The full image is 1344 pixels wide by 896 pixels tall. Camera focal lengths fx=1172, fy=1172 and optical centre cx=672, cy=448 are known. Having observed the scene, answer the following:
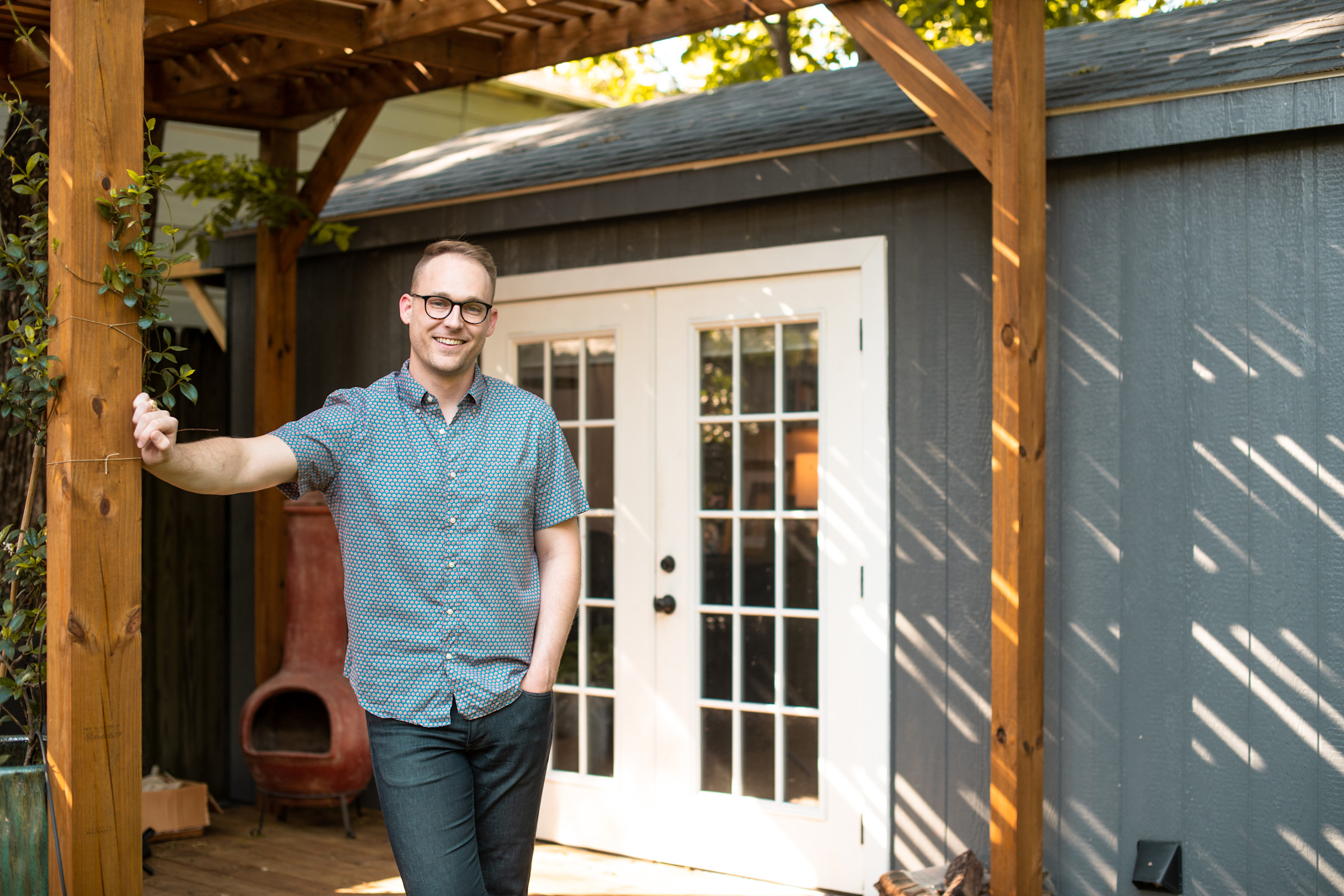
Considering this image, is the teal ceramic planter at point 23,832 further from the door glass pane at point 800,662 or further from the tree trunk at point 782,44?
the tree trunk at point 782,44

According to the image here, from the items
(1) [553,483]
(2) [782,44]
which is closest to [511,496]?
(1) [553,483]

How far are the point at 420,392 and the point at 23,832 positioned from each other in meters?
1.32

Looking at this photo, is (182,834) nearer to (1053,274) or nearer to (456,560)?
(456,560)

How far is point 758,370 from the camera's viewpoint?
4191 millimetres

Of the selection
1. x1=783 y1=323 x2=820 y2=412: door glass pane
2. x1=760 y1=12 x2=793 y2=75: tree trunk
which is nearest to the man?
x1=783 y1=323 x2=820 y2=412: door glass pane

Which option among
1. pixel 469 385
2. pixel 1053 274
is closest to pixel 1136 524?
pixel 1053 274

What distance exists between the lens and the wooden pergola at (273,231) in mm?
2158

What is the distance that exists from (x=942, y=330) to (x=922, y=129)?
646 millimetres

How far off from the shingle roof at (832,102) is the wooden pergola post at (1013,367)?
1.10 ft

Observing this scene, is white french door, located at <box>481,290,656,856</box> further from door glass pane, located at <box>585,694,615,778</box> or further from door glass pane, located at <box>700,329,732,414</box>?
door glass pane, located at <box>700,329,732,414</box>

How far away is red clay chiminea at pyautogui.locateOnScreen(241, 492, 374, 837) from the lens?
4.61 metres

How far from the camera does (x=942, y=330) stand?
3814 millimetres

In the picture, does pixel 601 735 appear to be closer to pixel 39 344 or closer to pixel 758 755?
pixel 758 755

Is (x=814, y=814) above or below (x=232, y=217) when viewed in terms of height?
below
